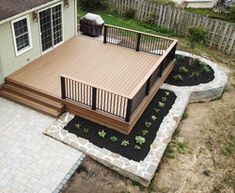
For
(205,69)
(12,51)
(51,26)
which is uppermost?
(51,26)

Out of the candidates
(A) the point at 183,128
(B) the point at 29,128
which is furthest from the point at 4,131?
(A) the point at 183,128

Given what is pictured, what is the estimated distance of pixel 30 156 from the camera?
813 cm

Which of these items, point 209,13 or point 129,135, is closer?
point 129,135

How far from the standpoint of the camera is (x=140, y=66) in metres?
11.6

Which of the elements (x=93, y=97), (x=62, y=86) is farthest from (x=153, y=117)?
(x=62, y=86)

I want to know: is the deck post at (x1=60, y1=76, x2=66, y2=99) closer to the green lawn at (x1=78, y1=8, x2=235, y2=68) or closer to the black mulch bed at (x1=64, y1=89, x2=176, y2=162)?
the black mulch bed at (x1=64, y1=89, x2=176, y2=162)

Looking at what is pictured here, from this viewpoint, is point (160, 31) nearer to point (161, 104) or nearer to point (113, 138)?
point (161, 104)

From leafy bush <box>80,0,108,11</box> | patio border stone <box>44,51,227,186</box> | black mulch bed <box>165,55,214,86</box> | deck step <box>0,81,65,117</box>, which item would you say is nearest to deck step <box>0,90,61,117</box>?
deck step <box>0,81,65,117</box>

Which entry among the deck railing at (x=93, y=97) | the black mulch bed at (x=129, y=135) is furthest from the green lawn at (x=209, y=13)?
the deck railing at (x=93, y=97)

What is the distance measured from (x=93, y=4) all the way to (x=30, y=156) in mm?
12616

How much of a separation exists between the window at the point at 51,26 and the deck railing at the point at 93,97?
3.24 metres

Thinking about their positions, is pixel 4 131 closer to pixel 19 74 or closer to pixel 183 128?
pixel 19 74

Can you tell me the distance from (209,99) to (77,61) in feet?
18.0

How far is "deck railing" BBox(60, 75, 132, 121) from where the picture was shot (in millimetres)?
8835
